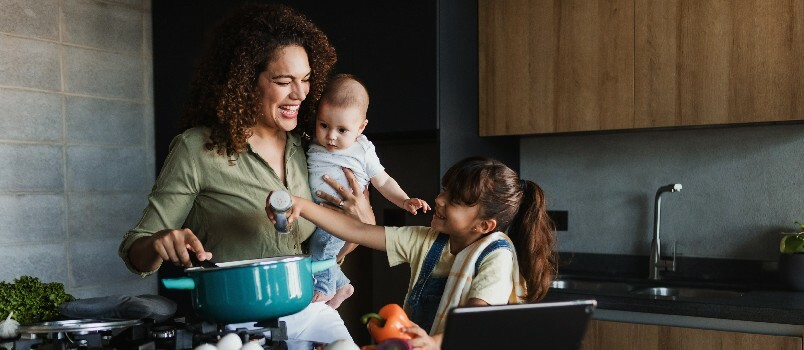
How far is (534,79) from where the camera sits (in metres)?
2.71

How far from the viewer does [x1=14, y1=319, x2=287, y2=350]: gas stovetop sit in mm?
1215

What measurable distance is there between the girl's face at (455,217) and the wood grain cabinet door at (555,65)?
1221 millimetres

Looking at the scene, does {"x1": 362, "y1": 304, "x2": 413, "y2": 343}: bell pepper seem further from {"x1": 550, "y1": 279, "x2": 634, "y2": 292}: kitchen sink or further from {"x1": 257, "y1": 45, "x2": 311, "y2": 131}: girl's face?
{"x1": 550, "y1": 279, "x2": 634, "y2": 292}: kitchen sink

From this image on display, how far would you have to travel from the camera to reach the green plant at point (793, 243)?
7.74 feet

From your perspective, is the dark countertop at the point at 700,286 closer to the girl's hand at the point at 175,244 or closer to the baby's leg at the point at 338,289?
the baby's leg at the point at 338,289

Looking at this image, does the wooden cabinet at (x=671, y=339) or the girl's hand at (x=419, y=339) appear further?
the wooden cabinet at (x=671, y=339)

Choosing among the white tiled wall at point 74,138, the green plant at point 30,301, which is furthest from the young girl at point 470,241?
the white tiled wall at point 74,138

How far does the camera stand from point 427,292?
1543 millimetres

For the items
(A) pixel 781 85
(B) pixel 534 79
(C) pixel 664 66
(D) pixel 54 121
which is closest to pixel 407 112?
(B) pixel 534 79

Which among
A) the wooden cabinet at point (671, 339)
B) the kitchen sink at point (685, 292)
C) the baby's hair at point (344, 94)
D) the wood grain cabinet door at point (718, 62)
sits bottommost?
the wooden cabinet at point (671, 339)

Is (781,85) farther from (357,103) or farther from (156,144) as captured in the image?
(156,144)

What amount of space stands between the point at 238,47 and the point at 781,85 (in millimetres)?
1631

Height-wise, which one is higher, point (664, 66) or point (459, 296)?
point (664, 66)

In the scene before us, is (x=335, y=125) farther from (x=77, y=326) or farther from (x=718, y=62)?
(x=718, y=62)
